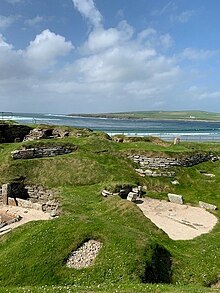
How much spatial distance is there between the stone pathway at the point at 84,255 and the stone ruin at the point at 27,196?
10.9 metres

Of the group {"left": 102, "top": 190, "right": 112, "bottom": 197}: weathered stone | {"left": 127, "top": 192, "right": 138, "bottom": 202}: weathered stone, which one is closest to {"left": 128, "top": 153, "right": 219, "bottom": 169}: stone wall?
{"left": 127, "top": 192, "right": 138, "bottom": 202}: weathered stone

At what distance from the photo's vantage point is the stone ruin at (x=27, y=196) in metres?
28.6

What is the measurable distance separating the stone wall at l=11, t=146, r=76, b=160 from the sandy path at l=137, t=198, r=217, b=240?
39.3 feet

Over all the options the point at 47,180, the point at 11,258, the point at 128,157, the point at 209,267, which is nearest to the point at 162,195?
the point at 128,157

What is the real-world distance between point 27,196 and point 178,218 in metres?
13.9

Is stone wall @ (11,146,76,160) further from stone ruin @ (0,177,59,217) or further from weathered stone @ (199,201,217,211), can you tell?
weathered stone @ (199,201,217,211)

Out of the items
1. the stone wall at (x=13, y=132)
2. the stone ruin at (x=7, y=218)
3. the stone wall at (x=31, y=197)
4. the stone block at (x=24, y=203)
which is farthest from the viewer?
the stone wall at (x=13, y=132)

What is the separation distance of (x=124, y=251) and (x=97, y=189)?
45.2 ft

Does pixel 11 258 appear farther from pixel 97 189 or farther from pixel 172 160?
pixel 172 160

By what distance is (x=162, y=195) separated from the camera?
3148 centimetres

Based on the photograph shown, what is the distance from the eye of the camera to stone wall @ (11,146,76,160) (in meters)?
35.4

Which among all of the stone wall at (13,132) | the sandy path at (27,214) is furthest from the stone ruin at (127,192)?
the stone wall at (13,132)

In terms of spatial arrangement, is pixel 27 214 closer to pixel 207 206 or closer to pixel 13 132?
pixel 207 206

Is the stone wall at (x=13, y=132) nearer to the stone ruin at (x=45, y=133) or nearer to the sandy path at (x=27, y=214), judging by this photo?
the stone ruin at (x=45, y=133)
